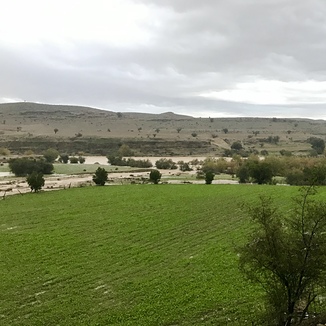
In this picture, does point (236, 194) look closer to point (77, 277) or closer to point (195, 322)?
point (77, 277)

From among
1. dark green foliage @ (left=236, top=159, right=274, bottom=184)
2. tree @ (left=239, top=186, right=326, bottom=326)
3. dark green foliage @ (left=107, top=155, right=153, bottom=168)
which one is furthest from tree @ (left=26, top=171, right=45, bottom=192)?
dark green foliage @ (left=107, top=155, right=153, bottom=168)

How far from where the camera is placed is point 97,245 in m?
28.0

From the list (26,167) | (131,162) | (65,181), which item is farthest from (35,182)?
(131,162)

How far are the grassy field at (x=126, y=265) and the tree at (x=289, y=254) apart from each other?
2.33m

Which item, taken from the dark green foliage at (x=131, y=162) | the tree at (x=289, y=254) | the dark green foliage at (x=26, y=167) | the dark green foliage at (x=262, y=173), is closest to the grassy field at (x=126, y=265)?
the tree at (x=289, y=254)

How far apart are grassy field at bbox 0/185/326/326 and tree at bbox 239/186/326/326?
7.66ft

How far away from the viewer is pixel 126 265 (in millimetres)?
23422

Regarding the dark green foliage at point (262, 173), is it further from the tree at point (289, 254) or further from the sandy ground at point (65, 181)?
the tree at point (289, 254)

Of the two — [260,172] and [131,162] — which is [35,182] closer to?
[260,172]

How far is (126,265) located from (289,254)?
12725 millimetres

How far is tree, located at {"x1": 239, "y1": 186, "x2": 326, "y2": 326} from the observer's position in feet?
40.9

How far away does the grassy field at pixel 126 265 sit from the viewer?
1709cm

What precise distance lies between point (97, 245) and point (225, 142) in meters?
146

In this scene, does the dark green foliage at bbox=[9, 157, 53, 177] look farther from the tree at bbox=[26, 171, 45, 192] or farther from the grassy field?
the grassy field
